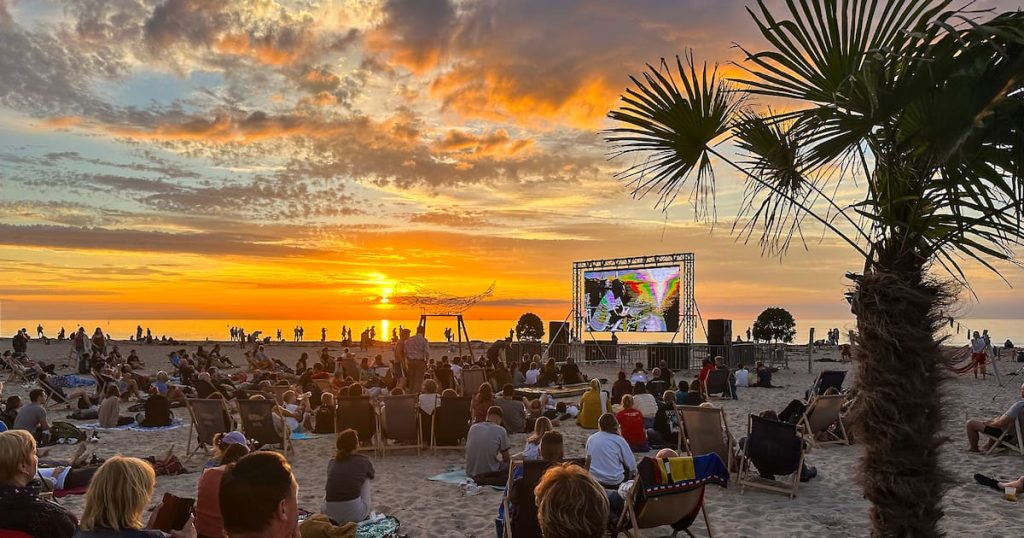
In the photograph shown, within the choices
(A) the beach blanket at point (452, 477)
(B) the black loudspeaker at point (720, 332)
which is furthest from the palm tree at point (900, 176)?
(B) the black loudspeaker at point (720, 332)

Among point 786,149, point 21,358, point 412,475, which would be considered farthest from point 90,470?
point 21,358

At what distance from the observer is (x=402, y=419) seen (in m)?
9.54

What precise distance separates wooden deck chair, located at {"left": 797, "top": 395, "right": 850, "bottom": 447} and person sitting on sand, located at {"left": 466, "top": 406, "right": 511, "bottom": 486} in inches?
168

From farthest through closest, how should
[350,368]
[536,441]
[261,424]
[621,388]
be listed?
1. [350,368]
2. [621,388]
3. [261,424]
4. [536,441]

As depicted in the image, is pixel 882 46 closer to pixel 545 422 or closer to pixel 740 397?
pixel 545 422

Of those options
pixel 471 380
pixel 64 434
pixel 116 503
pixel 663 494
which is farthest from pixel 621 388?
pixel 116 503

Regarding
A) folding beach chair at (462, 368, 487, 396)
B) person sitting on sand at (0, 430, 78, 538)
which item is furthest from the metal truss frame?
person sitting on sand at (0, 430, 78, 538)

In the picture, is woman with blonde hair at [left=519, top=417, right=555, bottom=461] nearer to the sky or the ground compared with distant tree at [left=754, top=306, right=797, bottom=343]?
nearer to the ground

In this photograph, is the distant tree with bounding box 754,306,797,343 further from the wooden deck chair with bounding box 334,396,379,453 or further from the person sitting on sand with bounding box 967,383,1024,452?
the wooden deck chair with bounding box 334,396,379,453

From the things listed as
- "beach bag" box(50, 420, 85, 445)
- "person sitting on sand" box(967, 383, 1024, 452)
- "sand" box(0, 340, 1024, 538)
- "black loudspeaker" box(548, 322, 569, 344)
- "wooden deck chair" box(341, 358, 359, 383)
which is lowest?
"sand" box(0, 340, 1024, 538)

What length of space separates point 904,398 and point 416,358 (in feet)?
40.8

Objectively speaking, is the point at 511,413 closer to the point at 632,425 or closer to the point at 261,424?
the point at 632,425

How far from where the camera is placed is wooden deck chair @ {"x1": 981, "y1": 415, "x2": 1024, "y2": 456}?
867cm

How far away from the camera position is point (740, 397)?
16.6 metres
